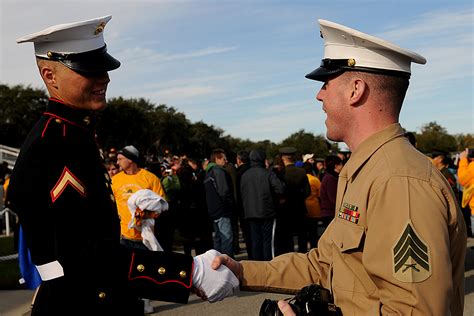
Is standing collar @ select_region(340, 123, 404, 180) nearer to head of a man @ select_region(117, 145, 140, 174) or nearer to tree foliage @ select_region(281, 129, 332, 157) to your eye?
head of a man @ select_region(117, 145, 140, 174)

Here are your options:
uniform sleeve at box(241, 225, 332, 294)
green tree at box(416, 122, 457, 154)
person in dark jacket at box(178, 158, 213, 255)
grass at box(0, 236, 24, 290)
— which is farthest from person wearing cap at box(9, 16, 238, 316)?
green tree at box(416, 122, 457, 154)

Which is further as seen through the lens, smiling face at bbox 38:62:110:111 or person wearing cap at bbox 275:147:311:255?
person wearing cap at bbox 275:147:311:255

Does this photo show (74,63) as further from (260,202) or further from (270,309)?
(260,202)

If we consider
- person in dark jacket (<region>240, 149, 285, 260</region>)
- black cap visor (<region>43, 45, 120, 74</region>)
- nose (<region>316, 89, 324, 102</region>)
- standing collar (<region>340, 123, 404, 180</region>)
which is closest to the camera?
standing collar (<region>340, 123, 404, 180</region>)

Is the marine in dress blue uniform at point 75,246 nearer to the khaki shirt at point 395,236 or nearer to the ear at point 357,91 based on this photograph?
the khaki shirt at point 395,236

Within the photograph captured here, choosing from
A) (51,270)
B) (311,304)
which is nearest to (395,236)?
(311,304)

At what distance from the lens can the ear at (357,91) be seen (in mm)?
2512

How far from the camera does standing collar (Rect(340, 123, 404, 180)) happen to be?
2.46 m

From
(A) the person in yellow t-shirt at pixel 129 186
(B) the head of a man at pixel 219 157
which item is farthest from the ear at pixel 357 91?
(B) the head of a man at pixel 219 157

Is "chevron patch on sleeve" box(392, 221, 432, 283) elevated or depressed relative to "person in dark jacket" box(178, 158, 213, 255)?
elevated

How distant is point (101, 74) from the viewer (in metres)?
3.24

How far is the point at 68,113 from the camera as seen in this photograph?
10.6ft

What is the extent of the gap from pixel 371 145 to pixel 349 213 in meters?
0.29

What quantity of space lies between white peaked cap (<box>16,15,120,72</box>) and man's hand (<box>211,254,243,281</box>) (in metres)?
1.12
